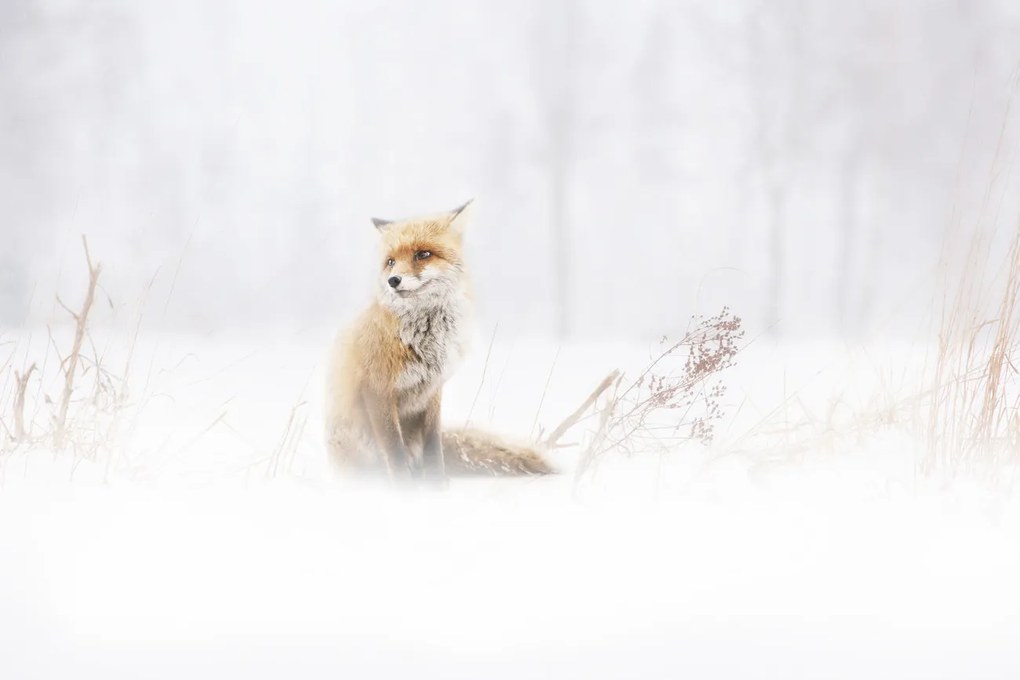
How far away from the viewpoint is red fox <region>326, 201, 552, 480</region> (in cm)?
214

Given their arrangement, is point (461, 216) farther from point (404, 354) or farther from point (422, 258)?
point (404, 354)

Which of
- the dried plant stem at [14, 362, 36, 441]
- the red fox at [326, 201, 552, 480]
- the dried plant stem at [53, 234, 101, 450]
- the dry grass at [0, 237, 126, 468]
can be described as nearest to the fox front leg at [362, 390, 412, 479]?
the red fox at [326, 201, 552, 480]

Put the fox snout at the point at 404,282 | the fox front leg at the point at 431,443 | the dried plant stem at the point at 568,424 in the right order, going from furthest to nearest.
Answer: the dried plant stem at the point at 568,424
the fox front leg at the point at 431,443
the fox snout at the point at 404,282

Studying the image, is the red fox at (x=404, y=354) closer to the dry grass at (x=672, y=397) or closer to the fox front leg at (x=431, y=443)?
the fox front leg at (x=431, y=443)

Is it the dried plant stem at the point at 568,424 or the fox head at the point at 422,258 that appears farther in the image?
the dried plant stem at the point at 568,424

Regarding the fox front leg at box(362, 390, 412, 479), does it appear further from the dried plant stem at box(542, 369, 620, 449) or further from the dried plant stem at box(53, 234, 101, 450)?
the dried plant stem at box(53, 234, 101, 450)

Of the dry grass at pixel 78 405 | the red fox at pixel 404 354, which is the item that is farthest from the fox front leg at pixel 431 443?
the dry grass at pixel 78 405

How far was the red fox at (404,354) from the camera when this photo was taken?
214cm

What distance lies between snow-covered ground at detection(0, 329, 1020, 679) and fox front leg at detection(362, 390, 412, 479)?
0.27ft

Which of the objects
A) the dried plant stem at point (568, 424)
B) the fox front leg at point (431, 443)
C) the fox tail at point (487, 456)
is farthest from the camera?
the dried plant stem at point (568, 424)

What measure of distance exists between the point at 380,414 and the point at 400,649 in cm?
76

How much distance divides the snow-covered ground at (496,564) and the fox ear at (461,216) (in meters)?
0.36

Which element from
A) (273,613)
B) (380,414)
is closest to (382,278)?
(380,414)

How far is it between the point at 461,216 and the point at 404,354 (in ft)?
1.29
